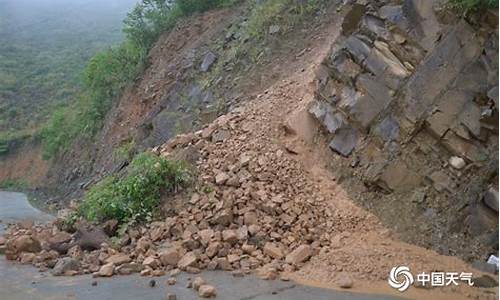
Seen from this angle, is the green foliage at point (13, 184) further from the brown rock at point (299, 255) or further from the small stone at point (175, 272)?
the brown rock at point (299, 255)

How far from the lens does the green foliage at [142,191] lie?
980cm

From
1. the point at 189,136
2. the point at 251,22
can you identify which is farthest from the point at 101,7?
the point at 189,136

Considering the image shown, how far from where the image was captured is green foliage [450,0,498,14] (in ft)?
26.6

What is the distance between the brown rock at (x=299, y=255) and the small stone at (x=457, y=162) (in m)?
2.33

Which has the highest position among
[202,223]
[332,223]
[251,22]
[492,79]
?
[251,22]

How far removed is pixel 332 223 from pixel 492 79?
9.94 feet

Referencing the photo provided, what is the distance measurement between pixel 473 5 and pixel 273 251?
446 cm

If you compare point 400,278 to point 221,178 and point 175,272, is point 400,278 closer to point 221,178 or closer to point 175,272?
point 175,272

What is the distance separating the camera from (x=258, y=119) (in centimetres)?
1088

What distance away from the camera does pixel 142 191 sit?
991 cm

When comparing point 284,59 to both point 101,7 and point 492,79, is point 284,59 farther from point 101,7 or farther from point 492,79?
point 101,7

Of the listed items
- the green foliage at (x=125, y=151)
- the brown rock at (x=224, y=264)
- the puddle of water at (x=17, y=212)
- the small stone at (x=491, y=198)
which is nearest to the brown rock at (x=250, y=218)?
the brown rock at (x=224, y=264)

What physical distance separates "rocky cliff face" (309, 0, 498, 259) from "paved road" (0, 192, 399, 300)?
187 centimetres

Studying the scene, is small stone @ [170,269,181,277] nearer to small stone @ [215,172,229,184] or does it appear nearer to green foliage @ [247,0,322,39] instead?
small stone @ [215,172,229,184]
